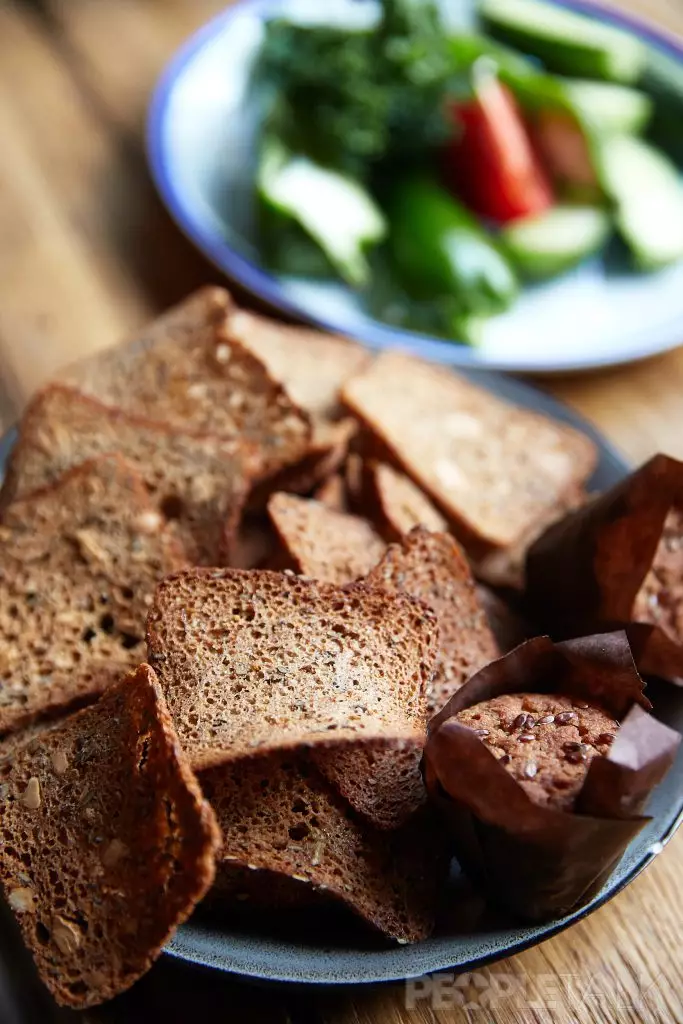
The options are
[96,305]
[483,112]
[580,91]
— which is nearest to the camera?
[96,305]

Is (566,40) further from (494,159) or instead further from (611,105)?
(494,159)

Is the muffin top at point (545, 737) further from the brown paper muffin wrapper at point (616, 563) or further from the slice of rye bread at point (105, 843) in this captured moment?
the slice of rye bread at point (105, 843)

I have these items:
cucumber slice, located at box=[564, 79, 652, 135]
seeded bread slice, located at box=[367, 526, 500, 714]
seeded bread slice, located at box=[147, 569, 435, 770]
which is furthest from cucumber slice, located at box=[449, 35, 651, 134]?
seeded bread slice, located at box=[147, 569, 435, 770]

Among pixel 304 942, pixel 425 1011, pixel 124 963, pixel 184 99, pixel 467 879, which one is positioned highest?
pixel 184 99

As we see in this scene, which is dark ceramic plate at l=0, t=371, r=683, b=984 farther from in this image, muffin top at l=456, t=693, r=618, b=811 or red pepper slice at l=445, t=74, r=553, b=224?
red pepper slice at l=445, t=74, r=553, b=224

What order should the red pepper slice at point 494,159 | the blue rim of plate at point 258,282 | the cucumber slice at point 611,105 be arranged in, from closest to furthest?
the blue rim of plate at point 258,282
the red pepper slice at point 494,159
the cucumber slice at point 611,105

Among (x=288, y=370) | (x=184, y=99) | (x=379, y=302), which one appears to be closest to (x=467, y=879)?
(x=288, y=370)

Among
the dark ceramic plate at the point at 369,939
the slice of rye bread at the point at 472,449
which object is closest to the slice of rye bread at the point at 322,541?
the slice of rye bread at the point at 472,449

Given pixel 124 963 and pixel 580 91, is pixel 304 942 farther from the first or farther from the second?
pixel 580 91
